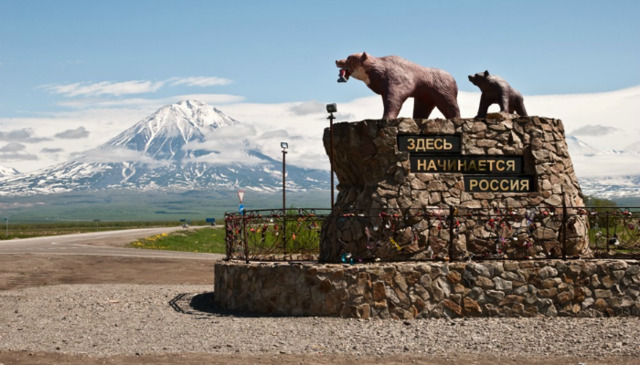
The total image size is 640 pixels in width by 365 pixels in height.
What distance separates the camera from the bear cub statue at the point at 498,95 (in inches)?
720

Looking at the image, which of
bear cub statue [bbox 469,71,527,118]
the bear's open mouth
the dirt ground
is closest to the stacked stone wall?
the dirt ground

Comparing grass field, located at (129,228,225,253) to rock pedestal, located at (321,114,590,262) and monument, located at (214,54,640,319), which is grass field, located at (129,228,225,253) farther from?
rock pedestal, located at (321,114,590,262)

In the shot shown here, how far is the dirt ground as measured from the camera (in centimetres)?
1162

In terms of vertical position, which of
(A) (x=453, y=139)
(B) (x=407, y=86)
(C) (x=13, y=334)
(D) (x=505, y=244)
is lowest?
(C) (x=13, y=334)

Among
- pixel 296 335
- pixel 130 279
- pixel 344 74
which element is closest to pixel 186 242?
pixel 130 279

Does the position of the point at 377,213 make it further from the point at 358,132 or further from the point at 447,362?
the point at 447,362

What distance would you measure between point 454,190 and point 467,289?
7.89ft

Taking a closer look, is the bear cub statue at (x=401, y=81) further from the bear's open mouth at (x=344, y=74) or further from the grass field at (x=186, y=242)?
the grass field at (x=186, y=242)

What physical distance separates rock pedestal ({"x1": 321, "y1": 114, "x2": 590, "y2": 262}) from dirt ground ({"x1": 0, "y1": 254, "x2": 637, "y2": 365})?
446cm

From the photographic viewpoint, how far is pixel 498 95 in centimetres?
1838

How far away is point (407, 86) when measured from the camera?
17812mm

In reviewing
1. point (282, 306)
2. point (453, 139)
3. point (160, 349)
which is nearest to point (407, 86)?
point (453, 139)

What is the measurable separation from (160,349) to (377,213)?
18.9 ft

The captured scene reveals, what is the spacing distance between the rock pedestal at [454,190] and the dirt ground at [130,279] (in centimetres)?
446
